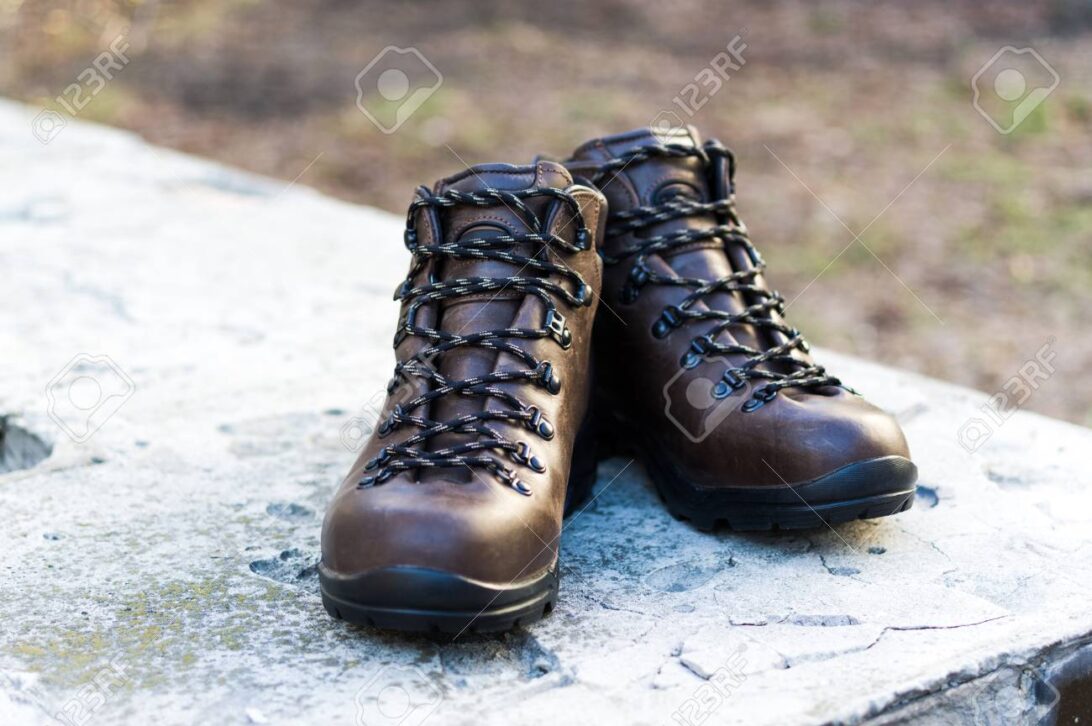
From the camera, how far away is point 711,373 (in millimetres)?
1521

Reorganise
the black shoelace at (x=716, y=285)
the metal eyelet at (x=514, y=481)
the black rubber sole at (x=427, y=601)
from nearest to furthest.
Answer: the black rubber sole at (x=427, y=601) → the metal eyelet at (x=514, y=481) → the black shoelace at (x=716, y=285)

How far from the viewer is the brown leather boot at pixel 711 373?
4.63ft

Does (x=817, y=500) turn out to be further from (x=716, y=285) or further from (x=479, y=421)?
(x=479, y=421)

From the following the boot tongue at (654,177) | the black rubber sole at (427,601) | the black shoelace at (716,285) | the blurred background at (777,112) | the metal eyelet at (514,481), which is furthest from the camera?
the blurred background at (777,112)

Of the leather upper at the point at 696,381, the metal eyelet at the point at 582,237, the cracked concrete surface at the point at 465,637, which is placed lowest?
the cracked concrete surface at the point at 465,637

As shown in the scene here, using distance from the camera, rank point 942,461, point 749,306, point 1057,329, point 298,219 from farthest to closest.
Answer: point 1057,329 → point 298,219 → point 942,461 → point 749,306

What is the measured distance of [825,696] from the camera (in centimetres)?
116

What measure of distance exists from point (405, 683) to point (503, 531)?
0.60ft

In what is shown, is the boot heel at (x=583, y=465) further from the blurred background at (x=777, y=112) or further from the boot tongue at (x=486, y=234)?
the blurred background at (x=777, y=112)

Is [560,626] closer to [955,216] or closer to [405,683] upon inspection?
[405,683]

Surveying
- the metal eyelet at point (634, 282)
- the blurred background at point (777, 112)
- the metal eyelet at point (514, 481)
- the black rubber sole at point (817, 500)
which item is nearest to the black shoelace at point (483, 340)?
the metal eyelet at point (514, 481)

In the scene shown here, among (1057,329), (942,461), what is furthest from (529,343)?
(1057,329)

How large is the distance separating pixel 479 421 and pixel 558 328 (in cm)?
19

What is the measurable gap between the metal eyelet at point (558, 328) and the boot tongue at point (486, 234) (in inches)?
1.7
